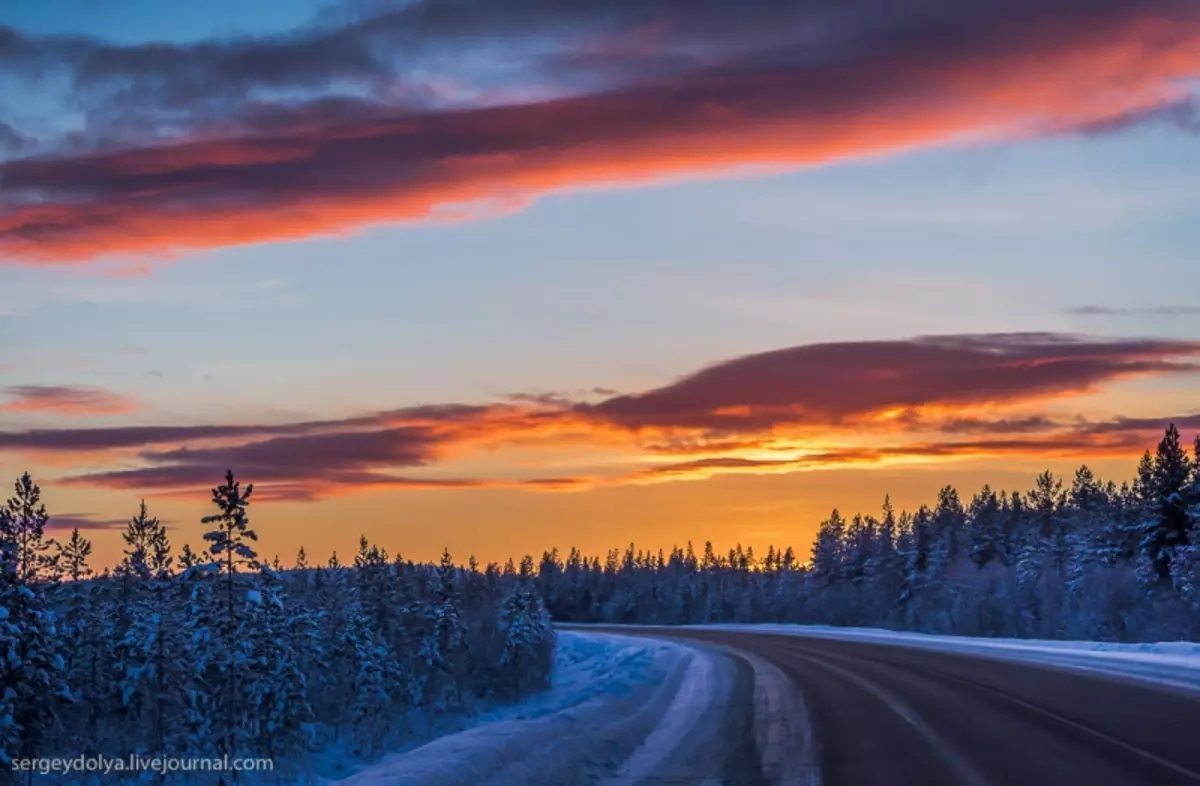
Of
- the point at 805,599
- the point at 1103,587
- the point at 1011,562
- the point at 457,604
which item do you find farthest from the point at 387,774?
the point at 805,599

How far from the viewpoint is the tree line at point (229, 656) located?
22078 millimetres

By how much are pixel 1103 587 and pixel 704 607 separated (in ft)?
305

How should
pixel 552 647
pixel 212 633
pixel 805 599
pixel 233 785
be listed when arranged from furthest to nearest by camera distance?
pixel 805 599, pixel 552 647, pixel 212 633, pixel 233 785

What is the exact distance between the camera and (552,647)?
49.8 metres

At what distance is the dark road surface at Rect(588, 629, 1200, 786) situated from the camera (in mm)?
12867

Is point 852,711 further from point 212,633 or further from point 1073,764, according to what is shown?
point 212,633

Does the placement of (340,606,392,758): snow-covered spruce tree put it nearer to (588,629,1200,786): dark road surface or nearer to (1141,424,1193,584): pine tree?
(588,629,1200,786): dark road surface

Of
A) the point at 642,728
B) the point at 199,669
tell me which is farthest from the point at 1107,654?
the point at 199,669

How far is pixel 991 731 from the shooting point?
53.7 ft

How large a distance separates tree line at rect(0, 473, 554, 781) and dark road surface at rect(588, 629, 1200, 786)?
1241 centimetres

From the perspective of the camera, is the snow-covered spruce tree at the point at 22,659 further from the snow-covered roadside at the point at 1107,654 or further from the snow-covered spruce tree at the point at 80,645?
the snow-covered roadside at the point at 1107,654

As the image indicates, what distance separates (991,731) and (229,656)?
15876 millimetres

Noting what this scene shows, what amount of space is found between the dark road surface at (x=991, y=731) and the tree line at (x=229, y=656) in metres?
12.4

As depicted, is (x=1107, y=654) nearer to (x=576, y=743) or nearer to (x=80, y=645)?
(x=576, y=743)
